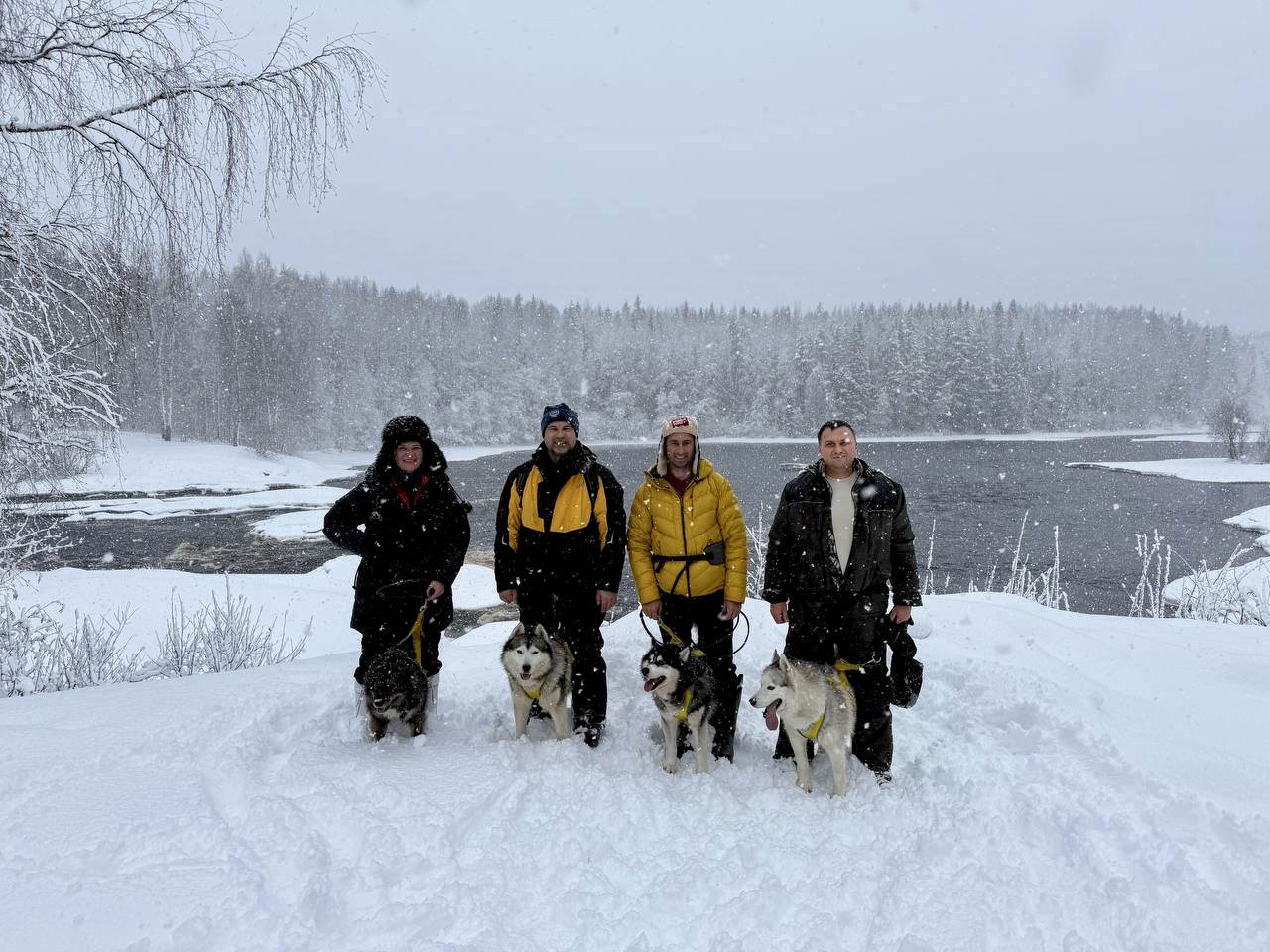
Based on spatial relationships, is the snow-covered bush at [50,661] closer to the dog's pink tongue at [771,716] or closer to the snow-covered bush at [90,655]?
the snow-covered bush at [90,655]

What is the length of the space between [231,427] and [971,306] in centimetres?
11232

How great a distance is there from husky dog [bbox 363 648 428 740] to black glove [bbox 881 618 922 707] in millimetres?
3138

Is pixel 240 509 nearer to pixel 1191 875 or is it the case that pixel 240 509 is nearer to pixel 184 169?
pixel 184 169

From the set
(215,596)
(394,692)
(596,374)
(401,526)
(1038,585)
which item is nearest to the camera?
(394,692)

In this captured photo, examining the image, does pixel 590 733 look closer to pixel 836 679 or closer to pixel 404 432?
pixel 836 679

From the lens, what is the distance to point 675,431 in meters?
4.48

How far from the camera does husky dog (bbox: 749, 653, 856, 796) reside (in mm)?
3990

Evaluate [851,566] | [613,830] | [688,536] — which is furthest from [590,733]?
[851,566]

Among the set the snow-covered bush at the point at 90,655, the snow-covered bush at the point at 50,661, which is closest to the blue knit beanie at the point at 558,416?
the snow-covered bush at the point at 90,655

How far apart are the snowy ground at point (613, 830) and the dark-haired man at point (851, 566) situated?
513mm

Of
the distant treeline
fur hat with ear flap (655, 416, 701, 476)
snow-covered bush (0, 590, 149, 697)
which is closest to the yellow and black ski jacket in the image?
fur hat with ear flap (655, 416, 701, 476)

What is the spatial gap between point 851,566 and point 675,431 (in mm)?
1417

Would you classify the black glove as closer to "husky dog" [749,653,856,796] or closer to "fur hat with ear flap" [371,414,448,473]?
"husky dog" [749,653,856,796]

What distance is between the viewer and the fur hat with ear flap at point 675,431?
447 cm
